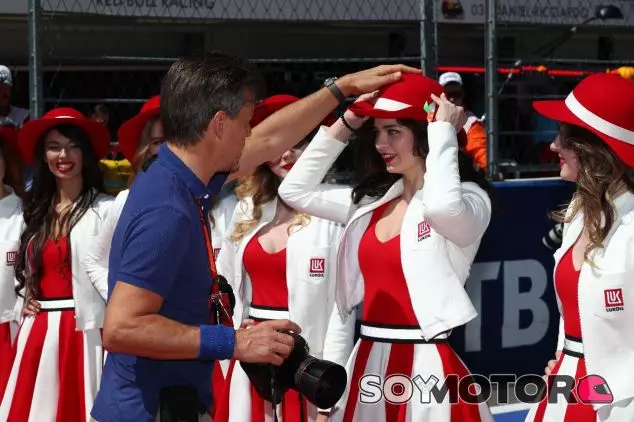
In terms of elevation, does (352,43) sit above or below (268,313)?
above

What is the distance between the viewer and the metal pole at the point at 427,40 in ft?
20.8

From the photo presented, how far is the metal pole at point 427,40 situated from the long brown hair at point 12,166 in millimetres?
2386

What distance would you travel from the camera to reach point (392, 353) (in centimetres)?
406

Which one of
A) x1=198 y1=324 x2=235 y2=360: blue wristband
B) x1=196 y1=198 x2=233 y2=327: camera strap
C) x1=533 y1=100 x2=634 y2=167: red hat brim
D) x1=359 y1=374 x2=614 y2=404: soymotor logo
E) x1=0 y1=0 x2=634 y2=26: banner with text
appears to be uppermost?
x1=0 y1=0 x2=634 y2=26: banner with text

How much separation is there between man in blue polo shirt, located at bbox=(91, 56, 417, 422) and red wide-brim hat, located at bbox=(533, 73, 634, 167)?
1206 millimetres

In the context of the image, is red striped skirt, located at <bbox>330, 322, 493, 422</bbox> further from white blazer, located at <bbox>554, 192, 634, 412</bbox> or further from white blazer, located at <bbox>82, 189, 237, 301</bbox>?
white blazer, located at <bbox>82, 189, 237, 301</bbox>

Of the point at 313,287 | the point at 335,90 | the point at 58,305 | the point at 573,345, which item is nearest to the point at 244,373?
the point at 313,287

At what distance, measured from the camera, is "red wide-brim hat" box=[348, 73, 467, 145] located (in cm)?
412

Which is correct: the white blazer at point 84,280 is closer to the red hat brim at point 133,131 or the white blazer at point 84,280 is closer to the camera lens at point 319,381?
the red hat brim at point 133,131

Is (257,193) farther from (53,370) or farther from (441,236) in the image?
(441,236)

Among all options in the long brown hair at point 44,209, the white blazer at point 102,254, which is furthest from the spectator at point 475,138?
the white blazer at point 102,254

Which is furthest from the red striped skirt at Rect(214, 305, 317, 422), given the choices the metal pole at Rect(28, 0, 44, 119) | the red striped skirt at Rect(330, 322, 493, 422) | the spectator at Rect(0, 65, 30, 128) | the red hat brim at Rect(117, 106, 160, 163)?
the spectator at Rect(0, 65, 30, 128)

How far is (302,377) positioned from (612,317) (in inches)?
44.0

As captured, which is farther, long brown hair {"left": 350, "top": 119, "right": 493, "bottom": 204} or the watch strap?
long brown hair {"left": 350, "top": 119, "right": 493, "bottom": 204}
